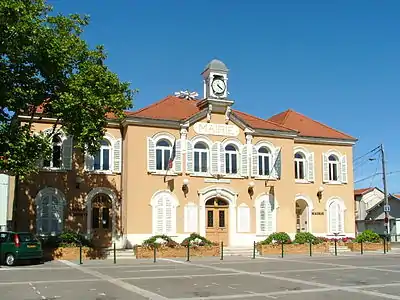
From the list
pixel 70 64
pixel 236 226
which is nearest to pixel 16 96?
pixel 70 64

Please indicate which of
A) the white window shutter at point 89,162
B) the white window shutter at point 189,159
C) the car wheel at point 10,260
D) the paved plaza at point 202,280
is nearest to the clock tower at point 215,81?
the white window shutter at point 189,159

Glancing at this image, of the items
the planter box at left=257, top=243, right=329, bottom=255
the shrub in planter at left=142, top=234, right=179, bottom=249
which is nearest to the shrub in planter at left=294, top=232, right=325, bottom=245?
the planter box at left=257, top=243, right=329, bottom=255

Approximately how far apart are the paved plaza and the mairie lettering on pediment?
9315 mm

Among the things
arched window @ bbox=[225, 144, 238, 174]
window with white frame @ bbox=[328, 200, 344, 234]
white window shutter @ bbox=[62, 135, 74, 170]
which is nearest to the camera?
white window shutter @ bbox=[62, 135, 74, 170]

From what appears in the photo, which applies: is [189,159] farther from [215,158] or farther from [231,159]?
[231,159]

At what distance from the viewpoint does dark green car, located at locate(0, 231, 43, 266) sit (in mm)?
22688

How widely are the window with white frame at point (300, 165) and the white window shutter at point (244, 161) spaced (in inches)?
181

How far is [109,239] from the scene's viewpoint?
30.0 metres

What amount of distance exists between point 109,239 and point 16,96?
10.6 m

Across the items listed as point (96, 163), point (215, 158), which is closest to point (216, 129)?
point (215, 158)

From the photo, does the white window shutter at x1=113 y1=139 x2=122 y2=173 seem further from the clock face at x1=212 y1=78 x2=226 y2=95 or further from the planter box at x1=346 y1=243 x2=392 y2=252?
the planter box at x1=346 y1=243 x2=392 y2=252

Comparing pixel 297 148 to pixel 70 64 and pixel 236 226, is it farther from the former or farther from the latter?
pixel 70 64

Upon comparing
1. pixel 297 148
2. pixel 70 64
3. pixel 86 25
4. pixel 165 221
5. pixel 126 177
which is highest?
pixel 86 25

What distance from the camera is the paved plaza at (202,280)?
45.0ft
